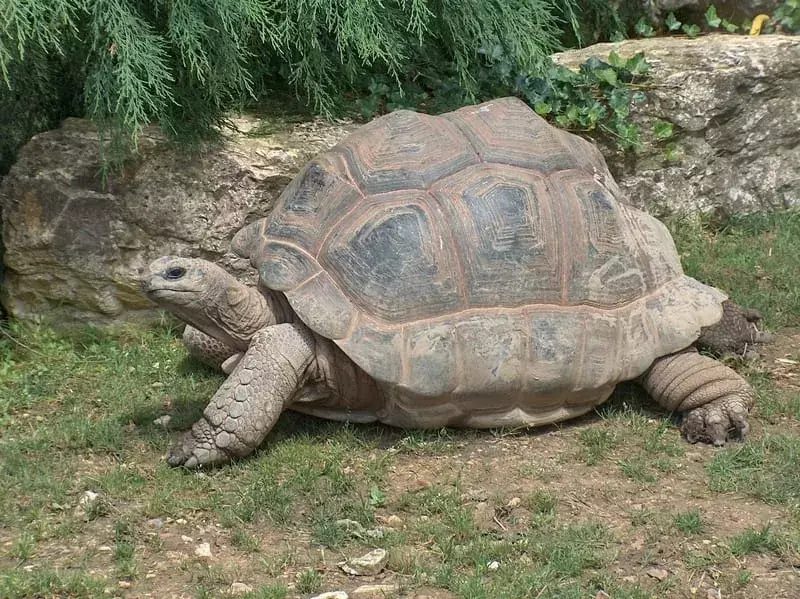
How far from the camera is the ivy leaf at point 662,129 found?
21.0 feet

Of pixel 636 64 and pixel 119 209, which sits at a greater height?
pixel 636 64

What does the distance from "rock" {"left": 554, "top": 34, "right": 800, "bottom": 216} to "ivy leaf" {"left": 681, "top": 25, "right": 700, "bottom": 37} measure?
0.67 m

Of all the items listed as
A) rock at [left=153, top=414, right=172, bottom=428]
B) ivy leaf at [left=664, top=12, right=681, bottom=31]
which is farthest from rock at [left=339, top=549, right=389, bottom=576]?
ivy leaf at [left=664, top=12, right=681, bottom=31]

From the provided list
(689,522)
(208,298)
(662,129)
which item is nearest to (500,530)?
(689,522)

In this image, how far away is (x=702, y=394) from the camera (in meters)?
4.50

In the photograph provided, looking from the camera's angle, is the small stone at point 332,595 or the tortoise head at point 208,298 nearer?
the small stone at point 332,595

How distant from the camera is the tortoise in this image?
4273mm

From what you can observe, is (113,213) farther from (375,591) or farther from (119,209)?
(375,591)

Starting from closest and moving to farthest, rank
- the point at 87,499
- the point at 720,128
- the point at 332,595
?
1. the point at 332,595
2. the point at 87,499
3. the point at 720,128

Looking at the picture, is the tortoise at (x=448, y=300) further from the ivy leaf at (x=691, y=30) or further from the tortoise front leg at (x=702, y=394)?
the ivy leaf at (x=691, y=30)

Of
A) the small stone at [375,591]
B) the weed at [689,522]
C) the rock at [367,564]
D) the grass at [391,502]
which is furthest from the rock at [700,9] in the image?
the small stone at [375,591]

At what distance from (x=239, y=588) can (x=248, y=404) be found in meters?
0.91

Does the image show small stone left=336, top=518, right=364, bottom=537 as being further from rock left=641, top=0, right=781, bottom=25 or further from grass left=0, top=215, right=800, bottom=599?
rock left=641, top=0, right=781, bottom=25

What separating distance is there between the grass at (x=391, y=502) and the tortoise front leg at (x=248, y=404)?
4.0 inches
